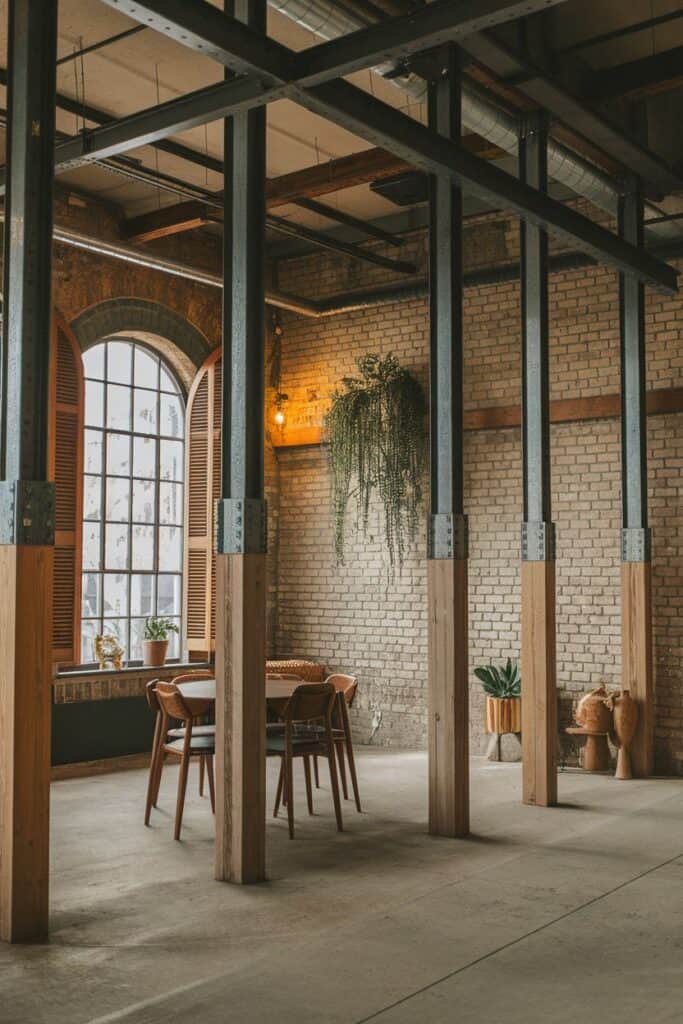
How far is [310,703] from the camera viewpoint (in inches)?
Answer: 274

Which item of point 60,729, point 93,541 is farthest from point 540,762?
point 93,541

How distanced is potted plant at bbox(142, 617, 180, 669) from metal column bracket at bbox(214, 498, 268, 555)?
5035 mm

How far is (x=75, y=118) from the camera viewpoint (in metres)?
8.91

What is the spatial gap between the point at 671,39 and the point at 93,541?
21.9ft

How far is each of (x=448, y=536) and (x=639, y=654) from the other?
3095 mm

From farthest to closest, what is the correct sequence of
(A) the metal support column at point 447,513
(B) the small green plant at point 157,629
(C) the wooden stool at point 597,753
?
1. (B) the small green plant at point 157,629
2. (C) the wooden stool at point 597,753
3. (A) the metal support column at point 447,513

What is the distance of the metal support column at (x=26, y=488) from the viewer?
189 inches

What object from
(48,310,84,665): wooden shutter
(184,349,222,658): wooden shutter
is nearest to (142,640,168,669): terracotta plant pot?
(184,349,222,658): wooden shutter

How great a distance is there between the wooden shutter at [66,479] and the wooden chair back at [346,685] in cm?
277

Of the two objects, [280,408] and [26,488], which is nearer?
[26,488]

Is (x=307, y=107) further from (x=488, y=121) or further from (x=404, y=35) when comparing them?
(x=488, y=121)

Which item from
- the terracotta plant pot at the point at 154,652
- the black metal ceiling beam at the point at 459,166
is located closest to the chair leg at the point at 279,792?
the terracotta plant pot at the point at 154,652

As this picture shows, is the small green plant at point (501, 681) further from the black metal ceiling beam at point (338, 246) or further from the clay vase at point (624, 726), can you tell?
the black metal ceiling beam at point (338, 246)

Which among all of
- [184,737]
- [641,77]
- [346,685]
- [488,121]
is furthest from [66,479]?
[641,77]
